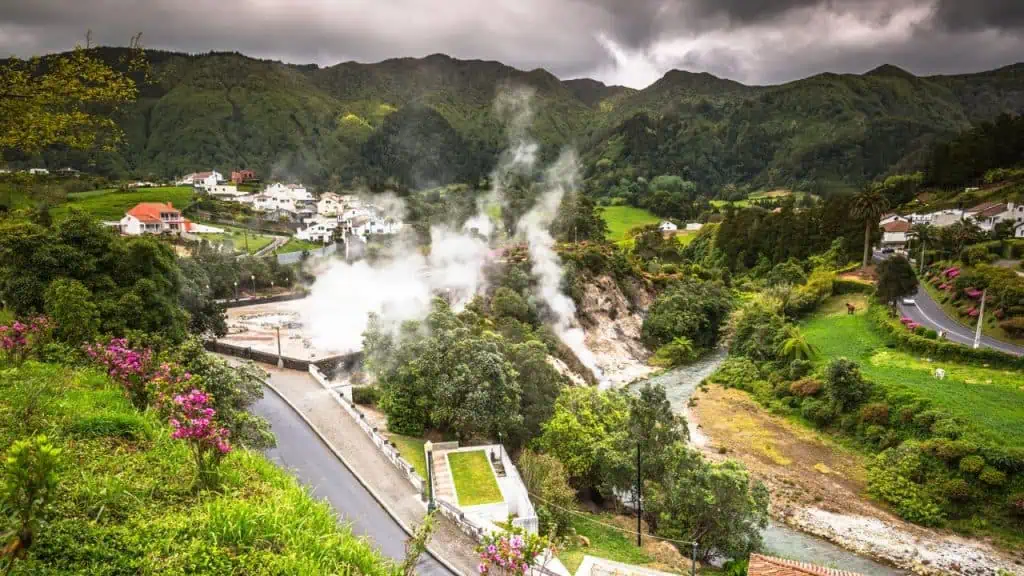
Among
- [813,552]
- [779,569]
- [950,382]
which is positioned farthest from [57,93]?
[950,382]

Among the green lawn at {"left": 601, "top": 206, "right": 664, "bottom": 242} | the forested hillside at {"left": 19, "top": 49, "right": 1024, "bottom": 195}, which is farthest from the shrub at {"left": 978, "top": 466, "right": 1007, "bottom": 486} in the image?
the forested hillside at {"left": 19, "top": 49, "right": 1024, "bottom": 195}

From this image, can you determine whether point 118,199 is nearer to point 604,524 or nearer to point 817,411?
point 604,524

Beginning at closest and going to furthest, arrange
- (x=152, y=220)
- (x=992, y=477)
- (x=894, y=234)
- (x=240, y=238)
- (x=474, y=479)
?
(x=474, y=479), (x=992, y=477), (x=152, y=220), (x=894, y=234), (x=240, y=238)

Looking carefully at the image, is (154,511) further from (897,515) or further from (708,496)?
(897,515)

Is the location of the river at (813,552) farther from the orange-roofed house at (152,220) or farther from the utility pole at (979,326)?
the orange-roofed house at (152,220)

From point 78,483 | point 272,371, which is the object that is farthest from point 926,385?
point 78,483
